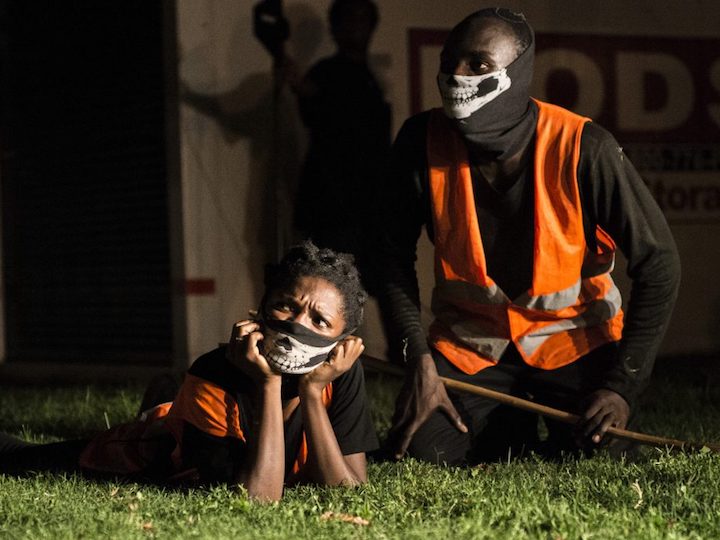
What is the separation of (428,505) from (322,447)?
386 millimetres

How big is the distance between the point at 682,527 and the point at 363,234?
5.71 meters

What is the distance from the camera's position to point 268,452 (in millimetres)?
3986

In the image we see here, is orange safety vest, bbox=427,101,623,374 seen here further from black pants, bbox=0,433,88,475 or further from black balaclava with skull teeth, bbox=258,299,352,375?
black pants, bbox=0,433,88,475

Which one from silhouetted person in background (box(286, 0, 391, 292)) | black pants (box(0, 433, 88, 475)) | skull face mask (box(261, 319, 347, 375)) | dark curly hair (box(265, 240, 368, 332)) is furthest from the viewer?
silhouetted person in background (box(286, 0, 391, 292))

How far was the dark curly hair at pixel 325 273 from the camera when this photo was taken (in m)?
4.05

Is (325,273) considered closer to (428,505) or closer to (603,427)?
(428,505)

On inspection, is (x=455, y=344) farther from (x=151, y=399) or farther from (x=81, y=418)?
(x=81, y=418)

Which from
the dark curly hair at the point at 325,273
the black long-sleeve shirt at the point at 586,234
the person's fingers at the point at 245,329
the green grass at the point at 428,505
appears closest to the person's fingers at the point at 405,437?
the green grass at the point at 428,505

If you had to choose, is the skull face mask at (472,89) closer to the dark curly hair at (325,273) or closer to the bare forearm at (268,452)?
the dark curly hair at (325,273)

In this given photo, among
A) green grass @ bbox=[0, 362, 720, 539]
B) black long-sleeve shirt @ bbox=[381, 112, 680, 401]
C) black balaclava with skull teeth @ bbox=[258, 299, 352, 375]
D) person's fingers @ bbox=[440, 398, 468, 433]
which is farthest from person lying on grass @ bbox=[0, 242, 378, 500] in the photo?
black long-sleeve shirt @ bbox=[381, 112, 680, 401]

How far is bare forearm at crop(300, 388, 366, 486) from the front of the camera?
4035 millimetres

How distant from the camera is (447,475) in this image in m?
4.45

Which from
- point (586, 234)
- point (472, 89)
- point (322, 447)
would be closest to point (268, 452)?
point (322, 447)

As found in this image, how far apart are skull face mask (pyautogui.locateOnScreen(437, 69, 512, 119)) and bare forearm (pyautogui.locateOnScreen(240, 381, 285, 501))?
1.38m
